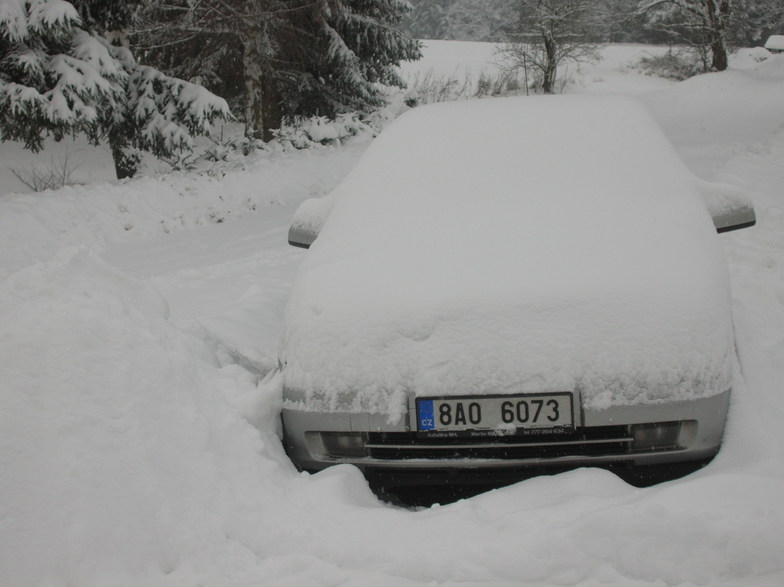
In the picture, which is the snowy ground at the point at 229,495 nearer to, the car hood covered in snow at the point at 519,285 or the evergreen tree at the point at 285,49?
the car hood covered in snow at the point at 519,285

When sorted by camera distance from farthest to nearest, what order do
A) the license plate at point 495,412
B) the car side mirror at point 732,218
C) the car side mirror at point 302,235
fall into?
the car side mirror at point 302,235
the car side mirror at point 732,218
the license plate at point 495,412

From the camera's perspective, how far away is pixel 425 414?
2434 mm

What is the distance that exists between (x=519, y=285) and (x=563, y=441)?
557mm

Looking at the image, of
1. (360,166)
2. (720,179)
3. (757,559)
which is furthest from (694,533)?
(720,179)

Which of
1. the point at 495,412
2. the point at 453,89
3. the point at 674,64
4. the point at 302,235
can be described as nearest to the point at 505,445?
the point at 495,412

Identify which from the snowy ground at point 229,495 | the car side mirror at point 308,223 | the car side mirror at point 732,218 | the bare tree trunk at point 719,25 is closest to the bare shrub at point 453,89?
the bare tree trunk at point 719,25

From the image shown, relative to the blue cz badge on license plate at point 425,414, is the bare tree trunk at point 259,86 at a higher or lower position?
lower

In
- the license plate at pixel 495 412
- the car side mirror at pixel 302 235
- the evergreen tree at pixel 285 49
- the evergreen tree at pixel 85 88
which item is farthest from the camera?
the evergreen tree at pixel 285 49

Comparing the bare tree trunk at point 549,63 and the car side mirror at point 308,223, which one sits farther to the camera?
the bare tree trunk at point 549,63

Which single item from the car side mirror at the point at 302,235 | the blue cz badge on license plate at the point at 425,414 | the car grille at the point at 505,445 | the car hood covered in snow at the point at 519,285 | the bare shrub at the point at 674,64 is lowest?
the bare shrub at the point at 674,64

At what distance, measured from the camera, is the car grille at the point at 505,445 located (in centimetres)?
246

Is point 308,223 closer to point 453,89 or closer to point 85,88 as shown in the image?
point 85,88

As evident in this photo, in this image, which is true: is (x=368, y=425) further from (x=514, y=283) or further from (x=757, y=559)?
(x=757, y=559)

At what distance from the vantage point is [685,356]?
2.39 metres
